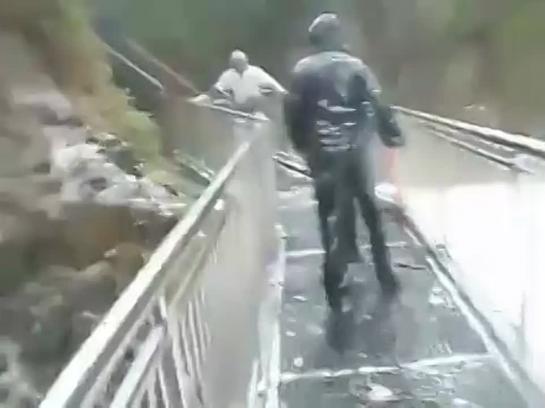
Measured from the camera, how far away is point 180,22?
2803mm

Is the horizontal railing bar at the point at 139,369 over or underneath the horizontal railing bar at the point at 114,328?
underneath

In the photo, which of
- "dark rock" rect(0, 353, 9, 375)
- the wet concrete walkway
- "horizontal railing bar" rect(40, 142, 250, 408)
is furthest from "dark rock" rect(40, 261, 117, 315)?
"horizontal railing bar" rect(40, 142, 250, 408)

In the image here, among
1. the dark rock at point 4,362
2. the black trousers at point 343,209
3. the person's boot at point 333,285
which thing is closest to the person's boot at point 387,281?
the black trousers at point 343,209

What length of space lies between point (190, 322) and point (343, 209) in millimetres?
1198

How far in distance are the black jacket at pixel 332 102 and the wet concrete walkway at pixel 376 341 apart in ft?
0.61

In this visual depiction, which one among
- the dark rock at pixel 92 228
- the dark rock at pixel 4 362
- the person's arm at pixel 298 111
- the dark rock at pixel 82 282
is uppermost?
the person's arm at pixel 298 111

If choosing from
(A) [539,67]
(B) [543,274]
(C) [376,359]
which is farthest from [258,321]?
(A) [539,67]

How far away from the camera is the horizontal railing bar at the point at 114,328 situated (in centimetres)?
56

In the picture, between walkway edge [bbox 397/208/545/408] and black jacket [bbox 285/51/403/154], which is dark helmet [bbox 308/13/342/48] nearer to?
black jacket [bbox 285/51/403/154]

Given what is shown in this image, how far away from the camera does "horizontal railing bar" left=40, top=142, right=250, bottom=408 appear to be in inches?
22.1

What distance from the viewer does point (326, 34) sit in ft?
7.04

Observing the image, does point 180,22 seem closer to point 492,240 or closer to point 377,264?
point 377,264

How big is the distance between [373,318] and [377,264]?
18cm

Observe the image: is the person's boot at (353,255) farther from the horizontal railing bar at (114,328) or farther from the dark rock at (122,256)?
the horizontal railing bar at (114,328)
